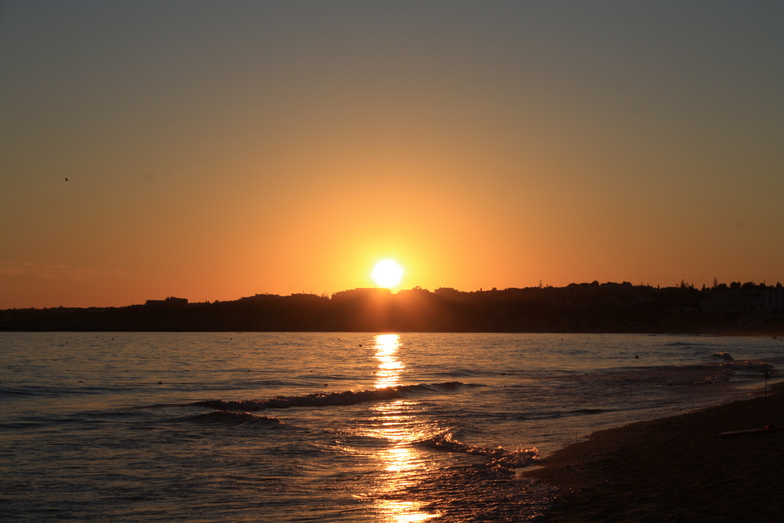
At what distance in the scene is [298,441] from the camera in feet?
59.0

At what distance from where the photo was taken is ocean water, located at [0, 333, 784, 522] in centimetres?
1093

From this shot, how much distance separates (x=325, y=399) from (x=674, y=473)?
19.5 m

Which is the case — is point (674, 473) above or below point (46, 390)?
above

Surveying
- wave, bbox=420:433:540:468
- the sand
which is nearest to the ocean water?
wave, bbox=420:433:540:468

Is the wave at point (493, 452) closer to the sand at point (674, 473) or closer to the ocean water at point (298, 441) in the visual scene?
the ocean water at point (298, 441)

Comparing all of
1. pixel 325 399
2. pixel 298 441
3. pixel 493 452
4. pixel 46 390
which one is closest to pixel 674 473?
pixel 493 452

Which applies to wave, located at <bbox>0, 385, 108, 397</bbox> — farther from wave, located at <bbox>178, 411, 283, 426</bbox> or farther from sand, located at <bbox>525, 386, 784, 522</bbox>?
sand, located at <bbox>525, 386, 784, 522</bbox>

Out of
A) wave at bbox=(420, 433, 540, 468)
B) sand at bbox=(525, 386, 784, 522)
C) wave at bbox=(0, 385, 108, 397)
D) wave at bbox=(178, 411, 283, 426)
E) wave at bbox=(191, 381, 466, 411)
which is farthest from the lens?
wave at bbox=(0, 385, 108, 397)

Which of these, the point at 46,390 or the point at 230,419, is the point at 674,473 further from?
the point at 46,390

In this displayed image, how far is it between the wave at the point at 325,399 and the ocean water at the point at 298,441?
11 centimetres

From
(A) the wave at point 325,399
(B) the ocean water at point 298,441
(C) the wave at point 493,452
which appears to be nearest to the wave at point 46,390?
(B) the ocean water at point 298,441

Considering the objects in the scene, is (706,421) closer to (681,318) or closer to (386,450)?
(386,450)

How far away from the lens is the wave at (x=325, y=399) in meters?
26.2

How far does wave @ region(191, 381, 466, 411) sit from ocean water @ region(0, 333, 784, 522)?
0.11 metres
